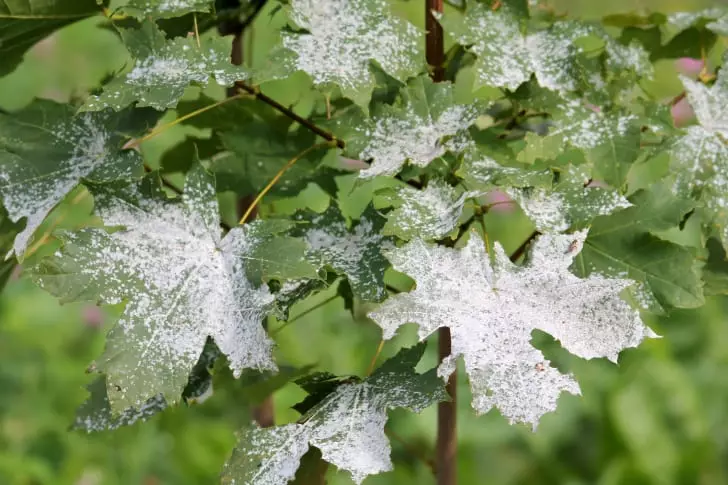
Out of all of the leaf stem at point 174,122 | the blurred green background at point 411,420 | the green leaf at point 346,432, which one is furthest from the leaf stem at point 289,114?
the blurred green background at point 411,420

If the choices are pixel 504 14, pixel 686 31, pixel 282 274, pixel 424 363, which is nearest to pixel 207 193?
pixel 282 274

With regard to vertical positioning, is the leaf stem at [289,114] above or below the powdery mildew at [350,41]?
below

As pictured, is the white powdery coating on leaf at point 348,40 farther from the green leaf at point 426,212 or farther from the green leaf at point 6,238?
the green leaf at point 6,238

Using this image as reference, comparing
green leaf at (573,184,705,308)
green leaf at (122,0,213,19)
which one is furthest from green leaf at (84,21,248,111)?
green leaf at (573,184,705,308)

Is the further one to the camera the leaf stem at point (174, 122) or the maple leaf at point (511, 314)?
the leaf stem at point (174, 122)

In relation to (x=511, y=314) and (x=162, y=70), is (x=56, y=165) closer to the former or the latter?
(x=162, y=70)

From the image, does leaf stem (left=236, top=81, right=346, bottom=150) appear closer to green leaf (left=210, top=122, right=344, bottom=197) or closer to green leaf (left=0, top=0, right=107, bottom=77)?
green leaf (left=210, top=122, right=344, bottom=197)
